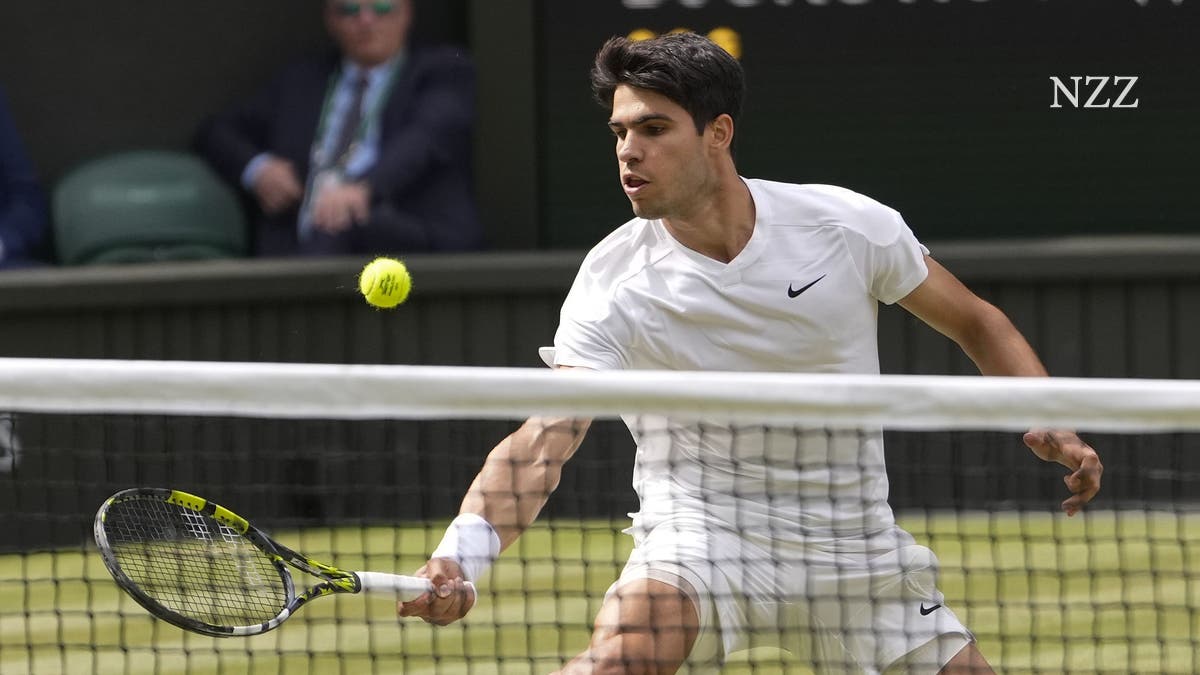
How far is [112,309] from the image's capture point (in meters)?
7.42

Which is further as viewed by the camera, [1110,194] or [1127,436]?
[1110,194]

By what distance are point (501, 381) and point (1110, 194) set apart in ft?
17.6

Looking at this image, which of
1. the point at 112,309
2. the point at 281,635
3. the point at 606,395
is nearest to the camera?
the point at 606,395

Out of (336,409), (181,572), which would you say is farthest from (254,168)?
(336,409)

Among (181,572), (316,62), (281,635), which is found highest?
(316,62)

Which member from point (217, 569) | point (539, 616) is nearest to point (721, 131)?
point (217, 569)

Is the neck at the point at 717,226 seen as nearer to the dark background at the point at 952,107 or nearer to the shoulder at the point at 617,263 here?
the shoulder at the point at 617,263

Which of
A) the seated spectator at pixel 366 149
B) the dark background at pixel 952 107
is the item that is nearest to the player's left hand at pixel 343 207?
the seated spectator at pixel 366 149

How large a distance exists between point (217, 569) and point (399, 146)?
3837mm

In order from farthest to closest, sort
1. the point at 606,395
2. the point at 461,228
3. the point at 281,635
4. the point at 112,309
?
the point at 461,228, the point at 112,309, the point at 281,635, the point at 606,395

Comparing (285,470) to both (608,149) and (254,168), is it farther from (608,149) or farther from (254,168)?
(608,149)

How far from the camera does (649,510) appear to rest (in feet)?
12.4

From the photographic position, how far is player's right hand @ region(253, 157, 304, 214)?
26.0 ft

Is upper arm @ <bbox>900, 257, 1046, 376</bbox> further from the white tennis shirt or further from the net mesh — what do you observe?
the net mesh
